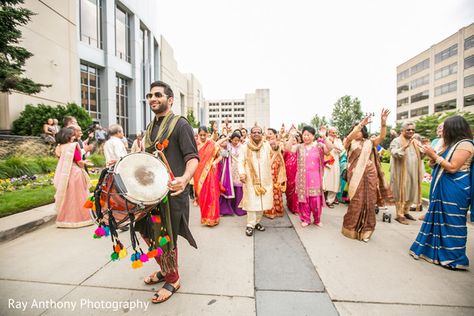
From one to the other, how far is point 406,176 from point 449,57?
61.0 metres

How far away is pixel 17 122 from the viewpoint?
1065 cm

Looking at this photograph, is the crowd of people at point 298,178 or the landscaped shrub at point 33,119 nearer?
Result: the crowd of people at point 298,178

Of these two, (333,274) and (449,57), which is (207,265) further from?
(449,57)

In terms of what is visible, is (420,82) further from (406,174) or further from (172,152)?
(172,152)

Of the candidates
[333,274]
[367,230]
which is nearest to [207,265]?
[333,274]

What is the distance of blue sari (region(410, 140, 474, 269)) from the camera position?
2896 millimetres

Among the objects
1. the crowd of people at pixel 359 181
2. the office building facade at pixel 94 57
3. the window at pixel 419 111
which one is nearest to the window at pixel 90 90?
the office building facade at pixel 94 57

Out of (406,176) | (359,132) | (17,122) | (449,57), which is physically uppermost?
(449,57)

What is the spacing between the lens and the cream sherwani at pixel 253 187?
4.20 metres

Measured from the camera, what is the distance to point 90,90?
63.6ft

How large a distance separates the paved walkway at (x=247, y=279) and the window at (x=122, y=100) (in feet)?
70.2

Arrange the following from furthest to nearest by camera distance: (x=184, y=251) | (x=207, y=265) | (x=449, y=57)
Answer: (x=449, y=57)
(x=184, y=251)
(x=207, y=265)

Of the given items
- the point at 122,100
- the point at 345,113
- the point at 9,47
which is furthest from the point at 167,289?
the point at 345,113

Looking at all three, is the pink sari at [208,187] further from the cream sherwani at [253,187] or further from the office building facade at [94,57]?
the office building facade at [94,57]
